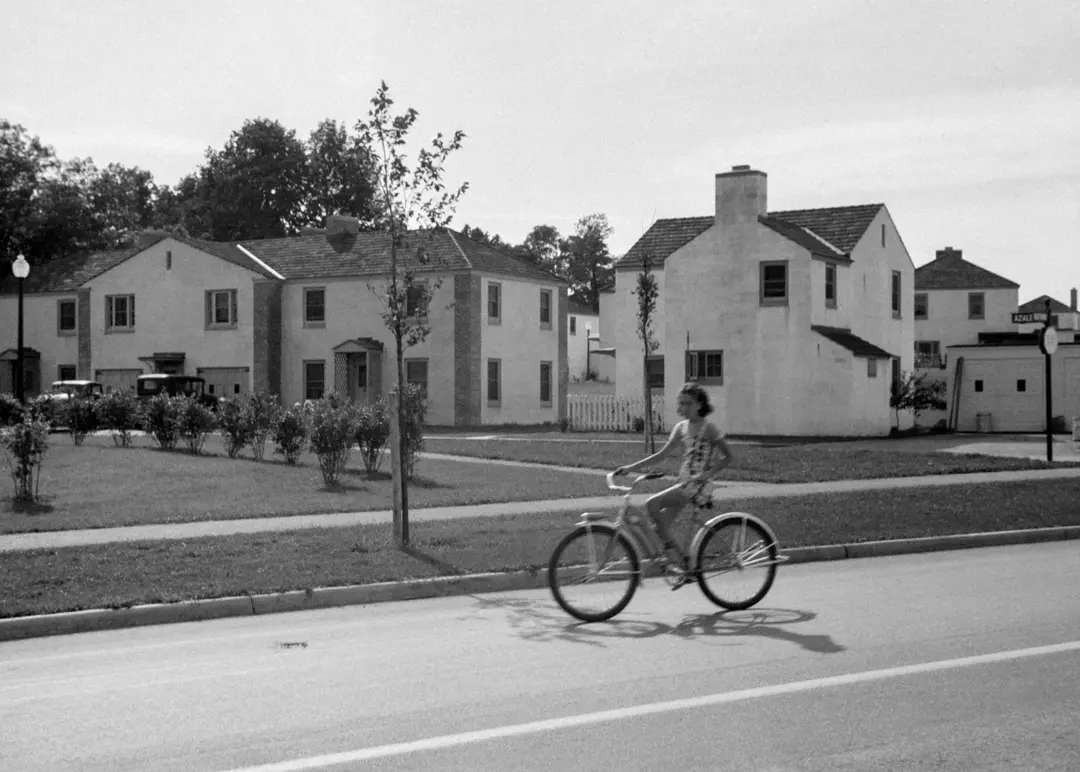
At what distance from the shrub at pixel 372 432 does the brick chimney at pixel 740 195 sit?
1883 centimetres

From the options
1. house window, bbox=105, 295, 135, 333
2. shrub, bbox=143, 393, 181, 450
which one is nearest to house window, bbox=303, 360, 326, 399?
house window, bbox=105, 295, 135, 333

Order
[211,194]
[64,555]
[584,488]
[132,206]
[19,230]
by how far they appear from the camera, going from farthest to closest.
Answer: [132,206]
[211,194]
[19,230]
[584,488]
[64,555]

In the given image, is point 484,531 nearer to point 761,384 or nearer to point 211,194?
point 761,384

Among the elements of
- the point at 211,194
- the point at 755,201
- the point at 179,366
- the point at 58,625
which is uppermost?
the point at 211,194

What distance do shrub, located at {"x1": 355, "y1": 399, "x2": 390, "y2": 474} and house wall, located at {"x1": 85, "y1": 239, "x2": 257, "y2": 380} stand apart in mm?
28756

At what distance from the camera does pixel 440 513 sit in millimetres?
18688

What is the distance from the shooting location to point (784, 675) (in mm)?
8180

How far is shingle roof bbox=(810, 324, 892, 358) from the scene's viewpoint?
1564 inches

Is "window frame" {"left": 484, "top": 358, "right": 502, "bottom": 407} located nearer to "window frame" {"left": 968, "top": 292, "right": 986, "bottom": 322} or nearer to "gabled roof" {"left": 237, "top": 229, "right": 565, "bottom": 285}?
"gabled roof" {"left": 237, "top": 229, "right": 565, "bottom": 285}

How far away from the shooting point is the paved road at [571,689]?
6426 mm

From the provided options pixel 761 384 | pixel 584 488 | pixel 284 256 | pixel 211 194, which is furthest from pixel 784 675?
pixel 211 194

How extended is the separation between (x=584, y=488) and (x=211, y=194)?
67.2m

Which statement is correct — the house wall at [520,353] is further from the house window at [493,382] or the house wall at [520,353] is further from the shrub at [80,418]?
the shrub at [80,418]

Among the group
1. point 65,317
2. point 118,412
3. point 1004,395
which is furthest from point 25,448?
point 65,317
